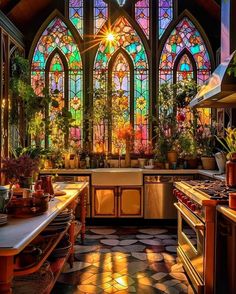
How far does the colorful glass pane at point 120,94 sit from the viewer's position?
662 cm

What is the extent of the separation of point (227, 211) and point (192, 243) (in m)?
0.98

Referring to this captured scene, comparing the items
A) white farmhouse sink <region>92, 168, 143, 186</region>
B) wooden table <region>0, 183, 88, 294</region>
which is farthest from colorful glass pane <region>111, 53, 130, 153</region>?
wooden table <region>0, 183, 88, 294</region>

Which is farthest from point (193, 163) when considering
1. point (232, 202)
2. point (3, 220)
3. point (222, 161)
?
point (3, 220)

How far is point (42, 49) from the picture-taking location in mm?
6703

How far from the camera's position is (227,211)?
2.37m

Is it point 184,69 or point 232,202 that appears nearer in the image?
point 232,202

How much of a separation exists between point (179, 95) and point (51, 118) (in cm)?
229

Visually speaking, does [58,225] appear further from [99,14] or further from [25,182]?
[99,14]

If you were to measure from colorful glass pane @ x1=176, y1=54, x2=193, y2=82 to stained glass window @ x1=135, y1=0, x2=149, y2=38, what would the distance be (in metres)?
0.83

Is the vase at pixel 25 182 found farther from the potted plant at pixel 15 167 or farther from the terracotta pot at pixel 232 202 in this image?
the terracotta pot at pixel 232 202

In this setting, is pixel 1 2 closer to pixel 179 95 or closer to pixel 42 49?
pixel 42 49

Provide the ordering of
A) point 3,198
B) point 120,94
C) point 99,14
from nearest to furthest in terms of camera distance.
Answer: point 3,198 < point 120,94 < point 99,14

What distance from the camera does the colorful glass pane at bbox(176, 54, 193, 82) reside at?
669 cm

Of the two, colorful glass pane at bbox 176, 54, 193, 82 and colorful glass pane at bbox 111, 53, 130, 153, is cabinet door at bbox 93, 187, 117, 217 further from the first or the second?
colorful glass pane at bbox 176, 54, 193, 82
